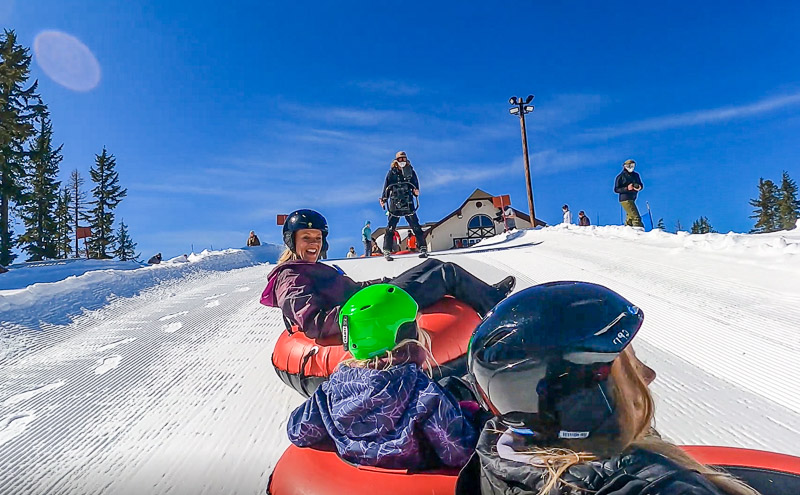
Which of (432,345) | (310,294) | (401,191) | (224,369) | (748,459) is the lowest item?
(224,369)

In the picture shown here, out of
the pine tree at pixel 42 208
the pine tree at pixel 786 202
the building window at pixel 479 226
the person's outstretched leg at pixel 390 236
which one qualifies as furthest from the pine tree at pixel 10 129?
the pine tree at pixel 786 202

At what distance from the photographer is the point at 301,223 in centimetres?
356

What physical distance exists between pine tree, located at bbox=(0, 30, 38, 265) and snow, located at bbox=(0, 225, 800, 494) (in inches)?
738

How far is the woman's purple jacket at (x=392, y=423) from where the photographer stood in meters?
1.67

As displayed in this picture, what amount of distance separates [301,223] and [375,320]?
189cm

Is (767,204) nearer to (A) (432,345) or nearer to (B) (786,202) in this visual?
(B) (786,202)

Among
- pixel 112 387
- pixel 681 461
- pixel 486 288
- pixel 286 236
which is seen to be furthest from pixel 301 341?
pixel 681 461

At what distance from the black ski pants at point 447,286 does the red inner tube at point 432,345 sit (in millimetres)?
111

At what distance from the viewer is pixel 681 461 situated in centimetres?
79

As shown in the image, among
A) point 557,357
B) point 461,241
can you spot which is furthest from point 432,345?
point 461,241

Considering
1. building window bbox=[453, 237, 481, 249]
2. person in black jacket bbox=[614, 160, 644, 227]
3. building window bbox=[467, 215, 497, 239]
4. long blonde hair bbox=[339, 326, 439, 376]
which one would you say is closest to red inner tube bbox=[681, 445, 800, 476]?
long blonde hair bbox=[339, 326, 439, 376]

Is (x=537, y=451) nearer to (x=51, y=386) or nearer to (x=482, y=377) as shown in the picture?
(x=482, y=377)

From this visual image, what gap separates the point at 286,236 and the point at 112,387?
1.77 m

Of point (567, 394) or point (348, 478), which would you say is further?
point (348, 478)
